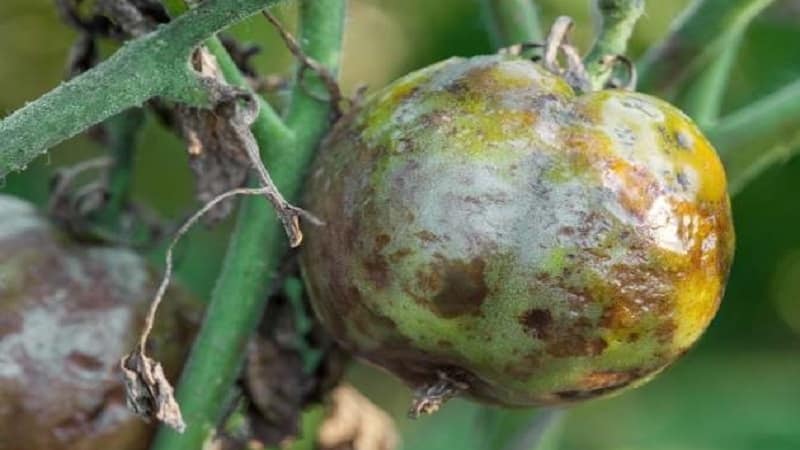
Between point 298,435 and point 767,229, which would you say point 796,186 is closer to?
point 767,229

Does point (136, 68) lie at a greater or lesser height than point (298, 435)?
greater

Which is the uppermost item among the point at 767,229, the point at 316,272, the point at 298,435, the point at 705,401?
the point at 316,272

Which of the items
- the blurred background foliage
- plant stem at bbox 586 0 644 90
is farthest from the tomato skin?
the blurred background foliage

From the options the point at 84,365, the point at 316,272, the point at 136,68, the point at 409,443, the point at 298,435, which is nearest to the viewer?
the point at 136,68

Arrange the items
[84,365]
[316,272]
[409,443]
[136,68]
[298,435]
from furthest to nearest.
→ [409,443]
[298,435]
[84,365]
[316,272]
[136,68]

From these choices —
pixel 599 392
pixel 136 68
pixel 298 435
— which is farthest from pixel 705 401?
pixel 136 68

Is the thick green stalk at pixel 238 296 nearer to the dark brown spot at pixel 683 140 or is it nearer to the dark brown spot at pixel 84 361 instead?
the dark brown spot at pixel 84 361
